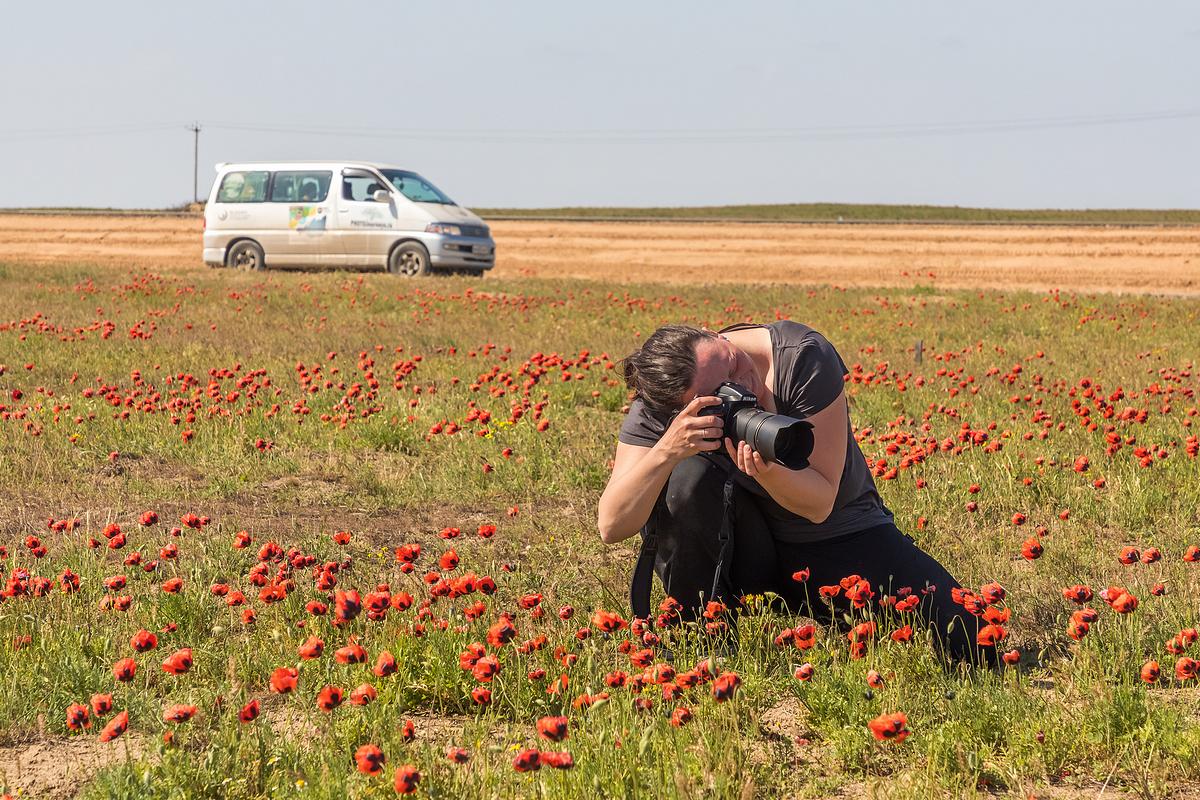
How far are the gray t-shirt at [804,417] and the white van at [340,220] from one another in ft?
55.7

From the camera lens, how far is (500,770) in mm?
2980

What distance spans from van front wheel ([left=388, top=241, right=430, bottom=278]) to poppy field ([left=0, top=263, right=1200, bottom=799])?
1087 centimetres

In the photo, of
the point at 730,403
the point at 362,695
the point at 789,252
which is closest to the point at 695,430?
the point at 730,403

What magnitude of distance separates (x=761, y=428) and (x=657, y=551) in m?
0.90

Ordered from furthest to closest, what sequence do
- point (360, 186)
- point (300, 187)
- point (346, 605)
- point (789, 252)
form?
point (789, 252) → point (300, 187) → point (360, 186) → point (346, 605)

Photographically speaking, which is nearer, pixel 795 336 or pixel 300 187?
pixel 795 336

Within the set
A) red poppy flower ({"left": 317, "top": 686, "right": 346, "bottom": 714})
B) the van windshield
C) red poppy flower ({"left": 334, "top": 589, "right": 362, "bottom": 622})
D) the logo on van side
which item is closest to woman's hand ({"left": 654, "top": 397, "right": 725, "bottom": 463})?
red poppy flower ({"left": 334, "top": 589, "right": 362, "bottom": 622})

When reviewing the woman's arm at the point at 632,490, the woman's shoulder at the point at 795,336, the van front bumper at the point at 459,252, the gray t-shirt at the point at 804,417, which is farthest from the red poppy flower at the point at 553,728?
the van front bumper at the point at 459,252

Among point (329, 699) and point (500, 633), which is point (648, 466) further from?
point (329, 699)

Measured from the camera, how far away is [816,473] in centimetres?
382

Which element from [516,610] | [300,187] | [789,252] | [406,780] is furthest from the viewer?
[789,252]

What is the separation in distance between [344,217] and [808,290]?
7950mm

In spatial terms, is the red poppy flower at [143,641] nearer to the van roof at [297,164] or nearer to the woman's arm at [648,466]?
the woman's arm at [648,466]

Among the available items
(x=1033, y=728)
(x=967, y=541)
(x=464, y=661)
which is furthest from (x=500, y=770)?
(x=967, y=541)
